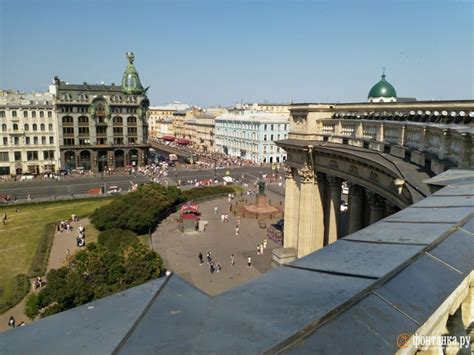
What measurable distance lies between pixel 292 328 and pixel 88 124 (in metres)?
85.6

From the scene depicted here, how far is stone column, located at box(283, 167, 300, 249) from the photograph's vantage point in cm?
3109

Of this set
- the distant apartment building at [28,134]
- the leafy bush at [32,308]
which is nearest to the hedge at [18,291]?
the leafy bush at [32,308]

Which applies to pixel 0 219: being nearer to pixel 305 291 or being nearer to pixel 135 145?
pixel 135 145

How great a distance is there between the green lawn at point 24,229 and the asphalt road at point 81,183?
6.51 metres

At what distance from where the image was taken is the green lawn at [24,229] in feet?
104

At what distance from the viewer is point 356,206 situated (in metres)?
23.3

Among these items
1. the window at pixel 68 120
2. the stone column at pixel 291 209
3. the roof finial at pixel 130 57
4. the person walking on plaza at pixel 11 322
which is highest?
the roof finial at pixel 130 57

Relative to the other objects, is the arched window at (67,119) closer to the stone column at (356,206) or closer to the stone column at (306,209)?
the stone column at (306,209)

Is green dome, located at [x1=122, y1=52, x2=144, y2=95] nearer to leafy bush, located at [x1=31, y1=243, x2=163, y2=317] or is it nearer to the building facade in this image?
the building facade

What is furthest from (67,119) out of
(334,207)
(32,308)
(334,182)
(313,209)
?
(334,182)

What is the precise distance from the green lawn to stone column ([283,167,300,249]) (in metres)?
19.9

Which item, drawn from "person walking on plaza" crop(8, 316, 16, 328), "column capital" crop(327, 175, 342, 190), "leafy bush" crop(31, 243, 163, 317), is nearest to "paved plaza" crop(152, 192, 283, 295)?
"leafy bush" crop(31, 243, 163, 317)

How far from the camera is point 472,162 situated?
1099 centimetres

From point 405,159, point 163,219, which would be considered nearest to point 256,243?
point 163,219
